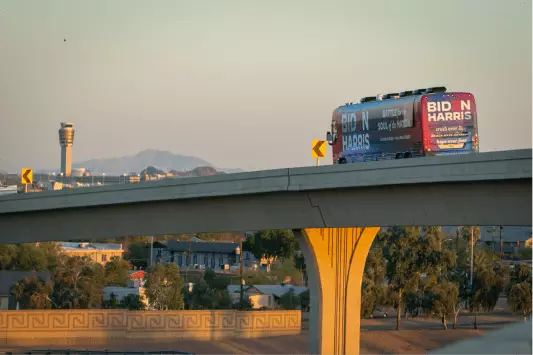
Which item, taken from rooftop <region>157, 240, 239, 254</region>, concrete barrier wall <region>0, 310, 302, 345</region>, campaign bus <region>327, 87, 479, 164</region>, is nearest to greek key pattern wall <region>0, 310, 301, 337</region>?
concrete barrier wall <region>0, 310, 302, 345</region>

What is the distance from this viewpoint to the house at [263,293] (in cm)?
7681

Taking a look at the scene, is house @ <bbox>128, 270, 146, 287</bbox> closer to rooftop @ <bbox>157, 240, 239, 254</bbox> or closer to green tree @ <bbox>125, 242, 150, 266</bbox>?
green tree @ <bbox>125, 242, 150, 266</bbox>

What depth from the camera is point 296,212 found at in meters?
30.6

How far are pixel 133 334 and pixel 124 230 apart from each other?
16.6 meters

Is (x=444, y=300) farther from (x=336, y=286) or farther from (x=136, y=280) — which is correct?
(x=136, y=280)

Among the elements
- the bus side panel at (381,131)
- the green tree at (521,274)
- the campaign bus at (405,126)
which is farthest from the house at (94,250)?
the campaign bus at (405,126)

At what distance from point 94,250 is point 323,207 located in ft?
275

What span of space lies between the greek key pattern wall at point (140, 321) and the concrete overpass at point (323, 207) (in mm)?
9680

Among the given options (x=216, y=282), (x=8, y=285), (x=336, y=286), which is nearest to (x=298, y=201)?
(x=336, y=286)

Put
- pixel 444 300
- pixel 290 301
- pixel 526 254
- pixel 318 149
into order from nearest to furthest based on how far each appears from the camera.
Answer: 1. pixel 318 149
2. pixel 444 300
3. pixel 290 301
4. pixel 526 254

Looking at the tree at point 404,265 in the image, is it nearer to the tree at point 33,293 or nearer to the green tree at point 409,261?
the green tree at point 409,261

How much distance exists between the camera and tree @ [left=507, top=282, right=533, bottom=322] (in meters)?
61.6

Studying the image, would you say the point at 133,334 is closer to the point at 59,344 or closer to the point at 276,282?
the point at 59,344

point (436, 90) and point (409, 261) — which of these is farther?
point (409, 261)
